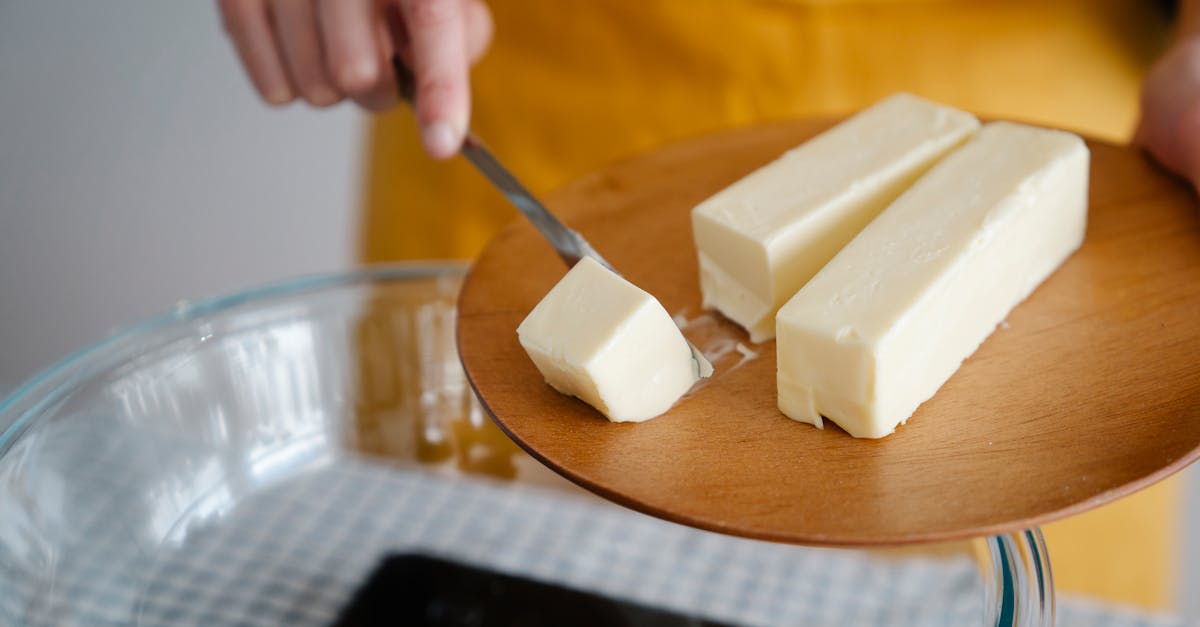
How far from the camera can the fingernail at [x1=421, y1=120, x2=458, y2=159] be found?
1.08 m

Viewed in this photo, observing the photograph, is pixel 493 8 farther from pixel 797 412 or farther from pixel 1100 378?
pixel 1100 378

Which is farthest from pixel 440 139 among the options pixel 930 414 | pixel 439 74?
pixel 930 414

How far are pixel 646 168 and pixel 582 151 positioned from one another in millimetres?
441

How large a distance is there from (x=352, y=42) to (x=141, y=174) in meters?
2.23

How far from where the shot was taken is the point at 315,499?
1199 mm

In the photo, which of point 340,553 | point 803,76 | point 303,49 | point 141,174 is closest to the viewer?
point 340,553

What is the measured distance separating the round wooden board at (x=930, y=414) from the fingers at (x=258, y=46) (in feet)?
1.31

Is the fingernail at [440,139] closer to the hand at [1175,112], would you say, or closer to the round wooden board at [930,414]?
the round wooden board at [930,414]

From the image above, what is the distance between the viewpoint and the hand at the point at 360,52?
1.10 m

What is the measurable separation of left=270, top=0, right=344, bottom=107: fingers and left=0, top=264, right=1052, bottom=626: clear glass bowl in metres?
0.24

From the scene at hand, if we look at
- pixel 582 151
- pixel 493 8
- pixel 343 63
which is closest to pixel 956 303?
pixel 343 63

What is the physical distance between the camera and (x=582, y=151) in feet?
5.50

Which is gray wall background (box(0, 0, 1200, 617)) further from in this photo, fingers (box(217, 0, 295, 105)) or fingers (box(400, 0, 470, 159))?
fingers (box(400, 0, 470, 159))

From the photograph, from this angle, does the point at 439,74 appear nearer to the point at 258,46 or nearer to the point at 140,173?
the point at 258,46
